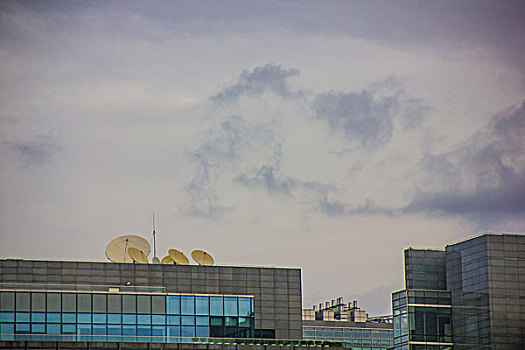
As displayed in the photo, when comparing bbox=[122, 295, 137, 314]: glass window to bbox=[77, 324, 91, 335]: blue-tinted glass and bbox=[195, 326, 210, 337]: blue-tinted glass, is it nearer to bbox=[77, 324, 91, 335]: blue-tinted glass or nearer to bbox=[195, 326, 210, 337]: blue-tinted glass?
bbox=[77, 324, 91, 335]: blue-tinted glass

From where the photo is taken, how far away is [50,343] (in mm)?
96125

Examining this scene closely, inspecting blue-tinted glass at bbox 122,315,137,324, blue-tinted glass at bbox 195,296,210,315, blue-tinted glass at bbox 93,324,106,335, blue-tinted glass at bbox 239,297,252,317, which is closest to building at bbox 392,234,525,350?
blue-tinted glass at bbox 239,297,252,317

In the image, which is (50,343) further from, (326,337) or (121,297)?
(326,337)

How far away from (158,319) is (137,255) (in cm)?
1077

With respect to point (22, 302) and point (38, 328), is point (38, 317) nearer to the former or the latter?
point (38, 328)

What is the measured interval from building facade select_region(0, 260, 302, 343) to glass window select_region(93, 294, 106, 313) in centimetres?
9

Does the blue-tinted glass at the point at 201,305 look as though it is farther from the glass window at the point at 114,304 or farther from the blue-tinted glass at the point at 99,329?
the blue-tinted glass at the point at 99,329

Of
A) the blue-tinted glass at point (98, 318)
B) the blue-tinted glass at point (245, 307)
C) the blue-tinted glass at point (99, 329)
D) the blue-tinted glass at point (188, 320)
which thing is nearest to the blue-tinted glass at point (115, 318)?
the blue-tinted glass at point (98, 318)

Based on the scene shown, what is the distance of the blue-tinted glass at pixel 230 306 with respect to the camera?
358 feet

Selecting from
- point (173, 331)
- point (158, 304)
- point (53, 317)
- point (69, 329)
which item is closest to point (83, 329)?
point (69, 329)

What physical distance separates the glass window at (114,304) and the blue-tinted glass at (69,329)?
3664mm

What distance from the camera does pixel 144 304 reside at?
4114 inches

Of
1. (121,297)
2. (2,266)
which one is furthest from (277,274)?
(2,266)

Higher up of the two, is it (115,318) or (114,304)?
(114,304)
